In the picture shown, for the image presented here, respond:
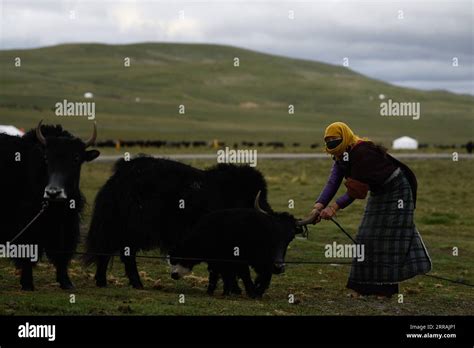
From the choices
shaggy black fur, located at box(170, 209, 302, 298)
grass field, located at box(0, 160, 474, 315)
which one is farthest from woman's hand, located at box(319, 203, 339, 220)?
grass field, located at box(0, 160, 474, 315)

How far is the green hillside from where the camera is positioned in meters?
98.3

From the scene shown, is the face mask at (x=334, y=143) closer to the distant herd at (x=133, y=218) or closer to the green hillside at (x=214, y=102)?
the distant herd at (x=133, y=218)

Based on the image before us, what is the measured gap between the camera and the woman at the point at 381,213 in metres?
9.97

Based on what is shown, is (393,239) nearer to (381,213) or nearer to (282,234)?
(381,213)

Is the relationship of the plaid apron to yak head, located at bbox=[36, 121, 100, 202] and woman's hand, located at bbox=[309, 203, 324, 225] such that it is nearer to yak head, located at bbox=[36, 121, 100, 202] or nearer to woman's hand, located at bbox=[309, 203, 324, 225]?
woman's hand, located at bbox=[309, 203, 324, 225]

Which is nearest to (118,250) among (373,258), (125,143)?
(373,258)

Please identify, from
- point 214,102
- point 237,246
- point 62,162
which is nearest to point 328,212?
point 237,246

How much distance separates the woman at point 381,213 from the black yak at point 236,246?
0.63 metres

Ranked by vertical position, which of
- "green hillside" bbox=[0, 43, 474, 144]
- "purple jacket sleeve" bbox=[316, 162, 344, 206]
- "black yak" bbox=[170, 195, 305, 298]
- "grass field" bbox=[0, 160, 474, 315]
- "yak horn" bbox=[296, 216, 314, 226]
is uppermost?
"green hillside" bbox=[0, 43, 474, 144]

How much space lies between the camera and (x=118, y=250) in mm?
11289

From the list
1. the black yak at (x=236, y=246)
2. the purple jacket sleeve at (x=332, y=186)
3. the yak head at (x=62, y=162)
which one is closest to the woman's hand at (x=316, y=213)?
the purple jacket sleeve at (x=332, y=186)

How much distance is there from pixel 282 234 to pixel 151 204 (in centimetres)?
159

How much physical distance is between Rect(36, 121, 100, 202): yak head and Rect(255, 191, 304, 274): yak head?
2.18 m
